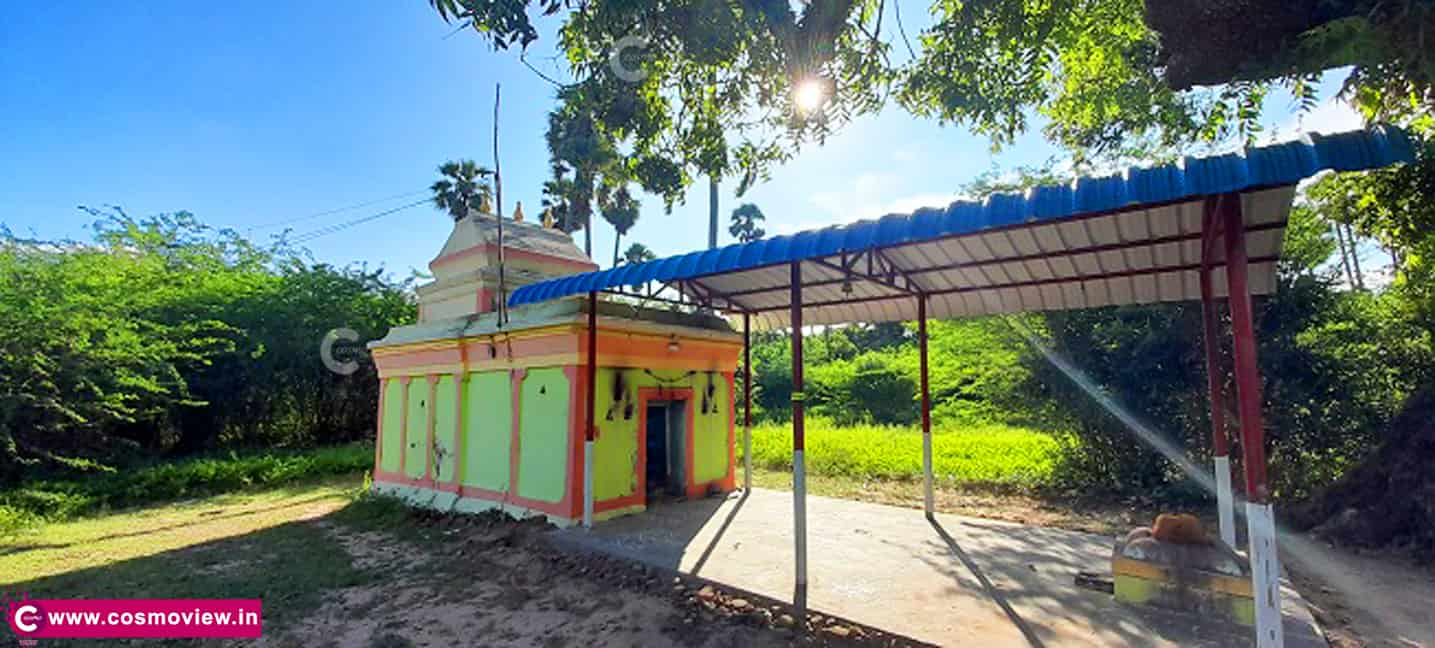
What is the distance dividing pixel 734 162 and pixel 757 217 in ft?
84.2

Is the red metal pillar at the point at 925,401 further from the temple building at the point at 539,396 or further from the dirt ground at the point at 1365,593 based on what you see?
the dirt ground at the point at 1365,593

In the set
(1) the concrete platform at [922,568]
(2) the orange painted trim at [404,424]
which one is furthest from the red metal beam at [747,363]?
(2) the orange painted trim at [404,424]

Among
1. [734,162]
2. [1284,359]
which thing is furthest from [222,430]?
[1284,359]

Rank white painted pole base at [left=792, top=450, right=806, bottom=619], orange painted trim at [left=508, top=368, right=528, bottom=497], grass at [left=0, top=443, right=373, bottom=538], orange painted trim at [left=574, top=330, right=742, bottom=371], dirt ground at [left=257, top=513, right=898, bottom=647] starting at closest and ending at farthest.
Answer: dirt ground at [left=257, top=513, right=898, bottom=647] → white painted pole base at [left=792, top=450, right=806, bottom=619] → orange painted trim at [left=574, top=330, right=742, bottom=371] → orange painted trim at [left=508, top=368, right=528, bottom=497] → grass at [left=0, top=443, right=373, bottom=538]

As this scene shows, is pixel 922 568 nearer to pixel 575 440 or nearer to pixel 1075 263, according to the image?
pixel 1075 263

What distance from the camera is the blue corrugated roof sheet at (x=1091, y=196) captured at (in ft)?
10.0

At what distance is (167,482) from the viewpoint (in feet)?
37.4

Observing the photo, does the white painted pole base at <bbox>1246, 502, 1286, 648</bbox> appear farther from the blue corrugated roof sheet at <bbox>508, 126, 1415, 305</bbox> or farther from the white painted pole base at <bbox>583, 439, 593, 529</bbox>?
the white painted pole base at <bbox>583, 439, 593, 529</bbox>

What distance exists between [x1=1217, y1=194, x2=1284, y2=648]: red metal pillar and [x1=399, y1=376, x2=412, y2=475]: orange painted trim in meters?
10.5

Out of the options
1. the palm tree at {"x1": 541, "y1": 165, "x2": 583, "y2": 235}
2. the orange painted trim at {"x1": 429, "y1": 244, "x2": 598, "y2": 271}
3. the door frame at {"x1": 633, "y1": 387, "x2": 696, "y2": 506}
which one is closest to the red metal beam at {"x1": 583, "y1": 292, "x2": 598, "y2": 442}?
the door frame at {"x1": 633, "y1": 387, "x2": 696, "y2": 506}

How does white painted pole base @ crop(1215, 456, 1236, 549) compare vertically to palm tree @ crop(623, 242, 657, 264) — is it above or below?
below

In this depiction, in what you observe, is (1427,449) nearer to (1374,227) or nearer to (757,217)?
(1374,227)

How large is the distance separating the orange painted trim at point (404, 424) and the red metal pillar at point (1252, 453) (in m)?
10.5

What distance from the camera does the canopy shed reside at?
335 cm
